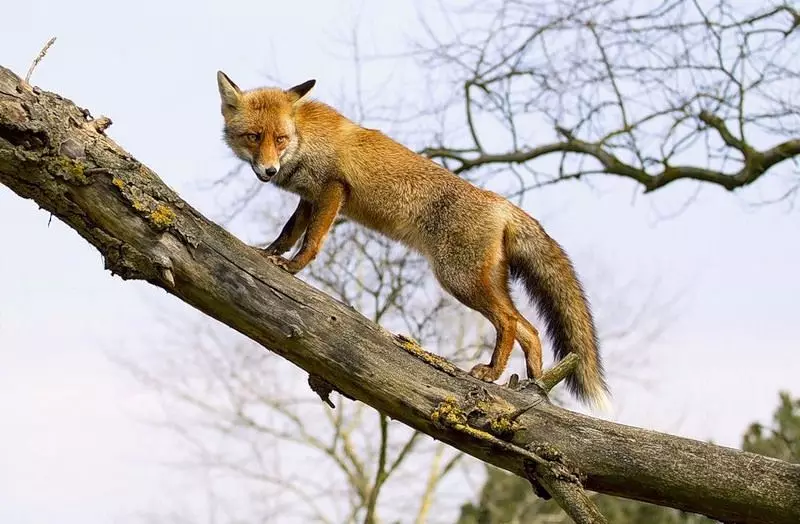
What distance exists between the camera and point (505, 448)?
16.4 feet

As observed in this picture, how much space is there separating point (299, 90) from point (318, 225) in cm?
122

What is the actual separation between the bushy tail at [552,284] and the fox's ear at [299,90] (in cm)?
187

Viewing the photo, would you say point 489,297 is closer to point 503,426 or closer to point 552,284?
point 552,284

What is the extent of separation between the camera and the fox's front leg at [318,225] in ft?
20.7

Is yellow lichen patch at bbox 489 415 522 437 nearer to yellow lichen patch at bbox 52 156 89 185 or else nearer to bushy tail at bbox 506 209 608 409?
bushy tail at bbox 506 209 608 409

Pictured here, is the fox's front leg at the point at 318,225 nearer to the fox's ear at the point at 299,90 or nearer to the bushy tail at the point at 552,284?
the fox's ear at the point at 299,90

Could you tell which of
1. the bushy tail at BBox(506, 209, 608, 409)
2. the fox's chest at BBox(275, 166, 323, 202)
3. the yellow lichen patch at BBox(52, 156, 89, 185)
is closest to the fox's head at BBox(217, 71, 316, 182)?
the fox's chest at BBox(275, 166, 323, 202)

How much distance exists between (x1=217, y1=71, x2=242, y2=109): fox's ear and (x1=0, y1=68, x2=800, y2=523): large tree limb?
93.5 inches

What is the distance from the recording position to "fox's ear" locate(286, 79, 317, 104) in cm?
725

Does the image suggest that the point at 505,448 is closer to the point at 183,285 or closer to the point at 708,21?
the point at 183,285

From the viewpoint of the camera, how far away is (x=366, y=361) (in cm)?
506

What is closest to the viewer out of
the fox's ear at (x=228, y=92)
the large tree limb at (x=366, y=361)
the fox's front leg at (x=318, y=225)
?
the large tree limb at (x=366, y=361)

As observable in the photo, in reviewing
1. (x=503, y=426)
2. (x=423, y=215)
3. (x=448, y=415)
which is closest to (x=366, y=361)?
(x=448, y=415)

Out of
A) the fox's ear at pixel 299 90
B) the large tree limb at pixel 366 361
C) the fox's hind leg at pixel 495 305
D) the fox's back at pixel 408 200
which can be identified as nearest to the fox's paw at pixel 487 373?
the fox's hind leg at pixel 495 305
